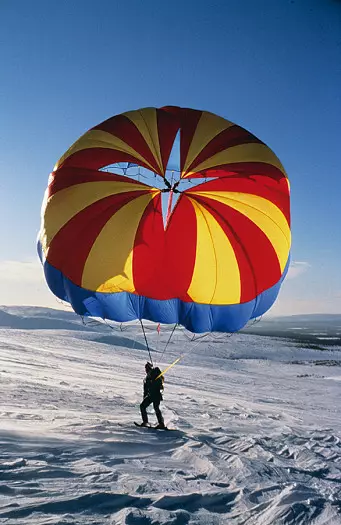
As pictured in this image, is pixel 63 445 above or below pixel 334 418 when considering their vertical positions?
above

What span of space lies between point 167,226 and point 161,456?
14.5 feet

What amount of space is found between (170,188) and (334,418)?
9.71 metres

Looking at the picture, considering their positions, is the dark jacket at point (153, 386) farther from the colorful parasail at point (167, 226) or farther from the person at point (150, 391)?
the colorful parasail at point (167, 226)

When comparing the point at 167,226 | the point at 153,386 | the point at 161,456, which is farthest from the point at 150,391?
the point at 167,226

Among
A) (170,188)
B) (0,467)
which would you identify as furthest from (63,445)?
(170,188)

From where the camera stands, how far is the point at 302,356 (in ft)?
122

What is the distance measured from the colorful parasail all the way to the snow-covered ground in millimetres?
2375

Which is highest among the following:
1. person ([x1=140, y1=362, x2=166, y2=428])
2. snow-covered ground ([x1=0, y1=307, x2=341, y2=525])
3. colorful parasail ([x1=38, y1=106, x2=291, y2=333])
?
colorful parasail ([x1=38, y1=106, x2=291, y2=333])

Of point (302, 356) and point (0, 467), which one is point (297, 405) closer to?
point (0, 467)

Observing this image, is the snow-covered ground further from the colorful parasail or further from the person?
the colorful parasail

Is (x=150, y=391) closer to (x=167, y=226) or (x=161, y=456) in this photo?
(x=161, y=456)

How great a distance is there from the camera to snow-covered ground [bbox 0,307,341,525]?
418 cm

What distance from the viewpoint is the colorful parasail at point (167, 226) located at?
311 inches

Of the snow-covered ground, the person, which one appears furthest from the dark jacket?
the snow-covered ground
